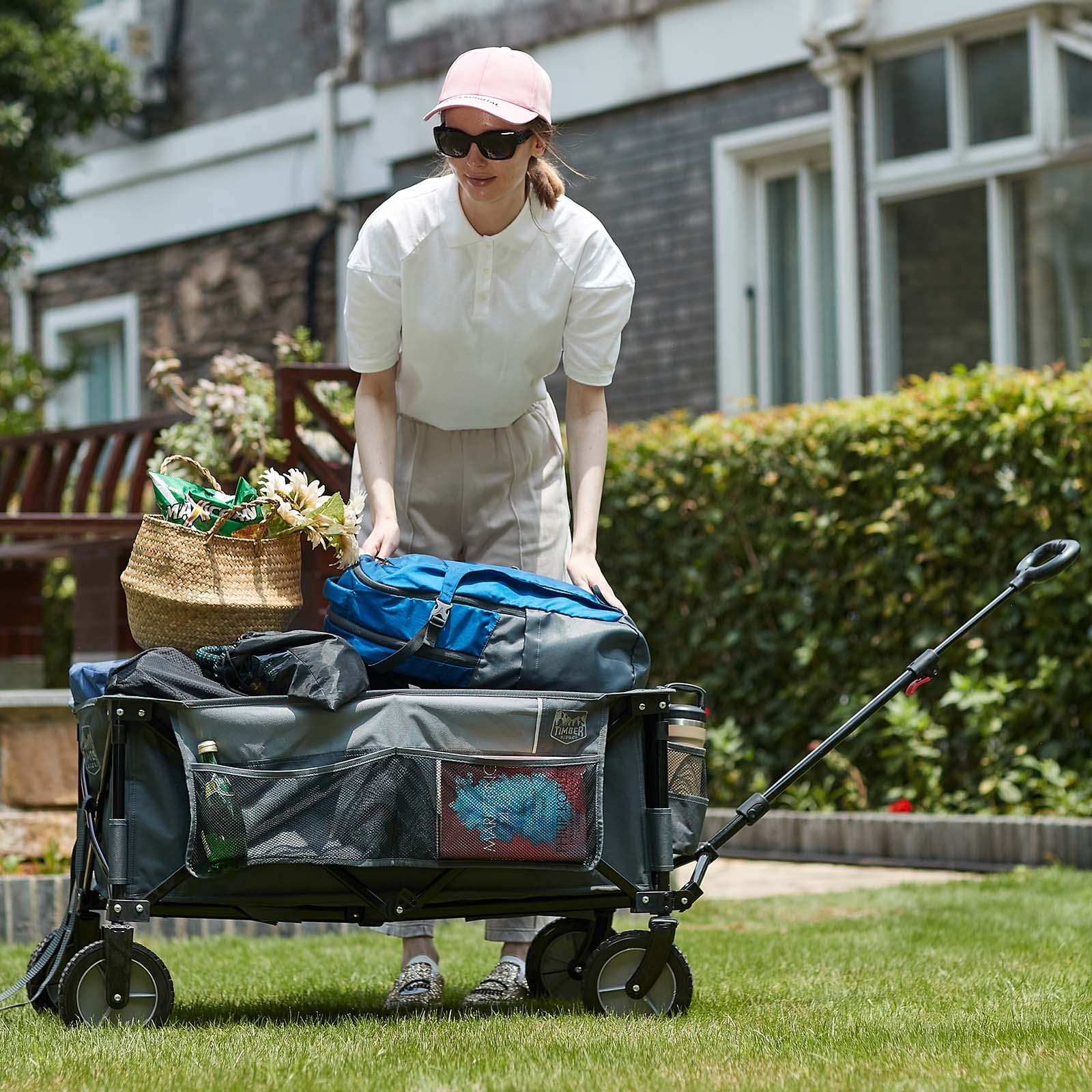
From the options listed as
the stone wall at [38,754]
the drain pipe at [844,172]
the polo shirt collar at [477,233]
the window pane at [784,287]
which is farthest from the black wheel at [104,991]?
the window pane at [784,287]

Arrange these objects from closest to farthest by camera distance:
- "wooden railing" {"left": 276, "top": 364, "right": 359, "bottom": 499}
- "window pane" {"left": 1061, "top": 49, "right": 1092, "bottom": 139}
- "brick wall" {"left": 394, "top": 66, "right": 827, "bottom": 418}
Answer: "wooden railing" {"left": 276, "top": 364, "right": 359, "bottom": 499}
"window pane" {"left": 1061, "top": 49, "right": 1092, "bottom": 139}
"brick wall" {"left": 394, "top": 66, "right": 827, "bottom": 418}

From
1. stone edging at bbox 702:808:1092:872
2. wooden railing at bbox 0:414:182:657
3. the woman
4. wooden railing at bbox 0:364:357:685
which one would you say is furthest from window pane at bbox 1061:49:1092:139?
the woman

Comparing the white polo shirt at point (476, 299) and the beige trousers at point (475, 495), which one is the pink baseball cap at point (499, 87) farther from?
the beige trousers at point (475, 495)

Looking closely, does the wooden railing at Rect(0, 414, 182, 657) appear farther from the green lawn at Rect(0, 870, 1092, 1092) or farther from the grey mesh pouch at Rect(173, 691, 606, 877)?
the grey mesh pouch at Rect(173, 691, 606, 877)

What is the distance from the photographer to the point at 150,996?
12.2 feet

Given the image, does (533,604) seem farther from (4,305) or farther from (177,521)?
(4,305)

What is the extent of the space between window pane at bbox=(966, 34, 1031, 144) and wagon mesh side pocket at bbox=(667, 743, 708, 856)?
650 cm

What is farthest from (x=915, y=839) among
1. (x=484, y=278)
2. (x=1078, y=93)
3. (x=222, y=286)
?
(x=222, y=286)

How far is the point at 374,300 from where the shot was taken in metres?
4.18

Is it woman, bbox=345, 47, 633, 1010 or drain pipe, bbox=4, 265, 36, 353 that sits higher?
drain pipe, bbox=4, 265, 36, 353

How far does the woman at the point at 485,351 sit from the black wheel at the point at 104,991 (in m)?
0.59

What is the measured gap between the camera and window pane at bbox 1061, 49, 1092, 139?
9.31 meters

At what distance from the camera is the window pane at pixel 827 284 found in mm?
10688

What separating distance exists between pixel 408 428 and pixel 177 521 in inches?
27.6
